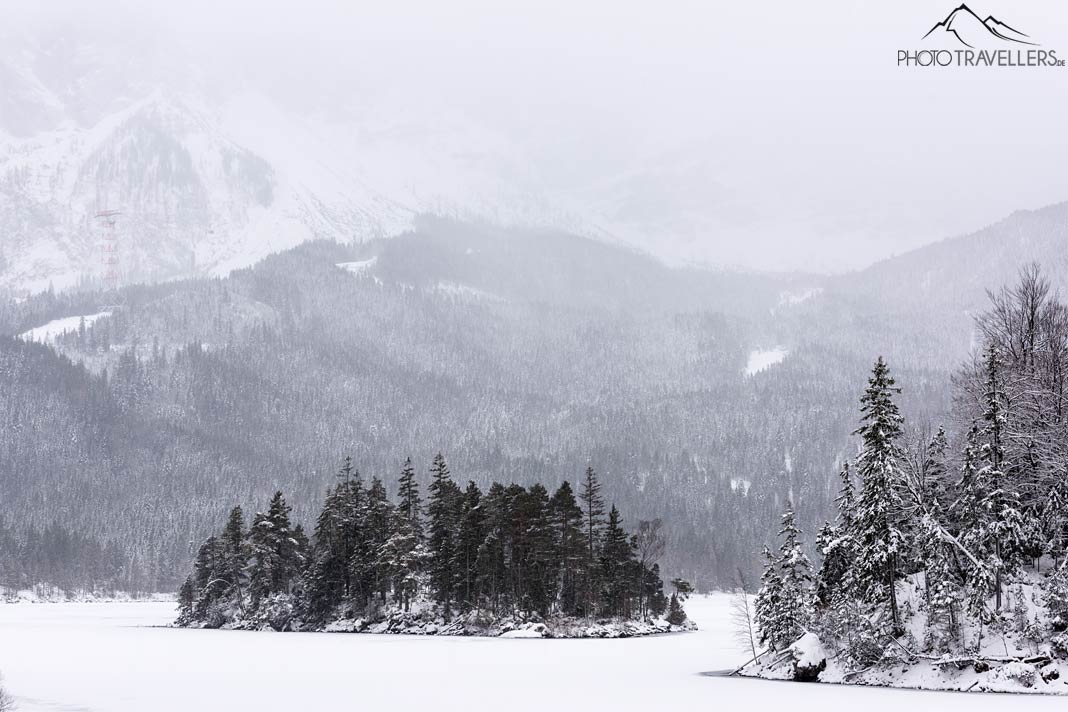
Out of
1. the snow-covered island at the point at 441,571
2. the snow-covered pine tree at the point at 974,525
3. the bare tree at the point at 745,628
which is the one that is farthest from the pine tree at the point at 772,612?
the snow-covered island at the point at 441,571

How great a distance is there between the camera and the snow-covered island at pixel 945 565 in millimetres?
51438

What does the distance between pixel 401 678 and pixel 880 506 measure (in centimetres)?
2841

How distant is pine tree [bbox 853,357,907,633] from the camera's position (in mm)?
55156

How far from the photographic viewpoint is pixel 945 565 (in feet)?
176

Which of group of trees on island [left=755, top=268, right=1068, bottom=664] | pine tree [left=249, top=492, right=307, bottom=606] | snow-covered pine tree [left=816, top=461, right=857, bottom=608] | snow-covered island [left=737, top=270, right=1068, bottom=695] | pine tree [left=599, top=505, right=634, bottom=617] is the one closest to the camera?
snow-covered island [left=737, top=270, right=1068, bottom=695]

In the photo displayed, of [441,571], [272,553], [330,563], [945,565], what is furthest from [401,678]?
[272,553]

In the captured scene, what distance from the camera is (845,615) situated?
5641 centimetres

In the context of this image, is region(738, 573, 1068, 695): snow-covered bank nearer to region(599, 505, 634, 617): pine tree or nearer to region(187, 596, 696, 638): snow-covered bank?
region(187, 596, 696, 638): snow-covered bank

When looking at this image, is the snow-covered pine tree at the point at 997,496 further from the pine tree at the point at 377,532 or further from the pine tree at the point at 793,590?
the pine tree at the point at 377,532

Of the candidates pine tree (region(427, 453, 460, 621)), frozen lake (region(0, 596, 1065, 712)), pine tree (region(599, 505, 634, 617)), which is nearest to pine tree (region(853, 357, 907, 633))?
frozen lake (region(0, 596, 1065, 712))

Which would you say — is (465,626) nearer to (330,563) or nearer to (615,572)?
(615,572)

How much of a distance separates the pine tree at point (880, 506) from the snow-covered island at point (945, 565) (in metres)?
0.08

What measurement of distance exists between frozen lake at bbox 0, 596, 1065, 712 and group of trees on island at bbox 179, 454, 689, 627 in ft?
26.4

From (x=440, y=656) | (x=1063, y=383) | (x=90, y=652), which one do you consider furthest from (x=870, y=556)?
(x=90, y=652)
